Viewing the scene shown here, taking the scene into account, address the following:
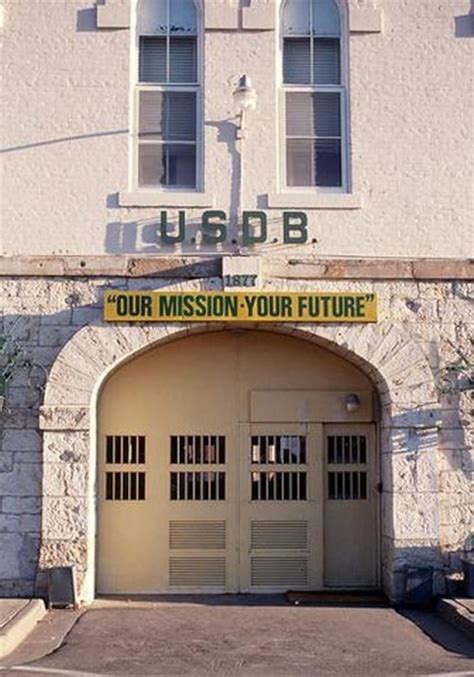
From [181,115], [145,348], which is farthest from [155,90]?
[145,348]

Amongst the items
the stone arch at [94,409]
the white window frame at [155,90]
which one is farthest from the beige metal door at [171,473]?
the white window frame at [155,90]

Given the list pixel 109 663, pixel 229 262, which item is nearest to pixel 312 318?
pixel 229 262

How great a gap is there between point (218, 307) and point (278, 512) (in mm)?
2489

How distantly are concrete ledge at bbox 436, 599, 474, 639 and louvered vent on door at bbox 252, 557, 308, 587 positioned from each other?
5.72 feet

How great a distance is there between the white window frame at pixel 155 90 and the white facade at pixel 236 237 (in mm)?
66

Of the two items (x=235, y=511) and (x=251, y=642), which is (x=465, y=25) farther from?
(x=251, y=642)

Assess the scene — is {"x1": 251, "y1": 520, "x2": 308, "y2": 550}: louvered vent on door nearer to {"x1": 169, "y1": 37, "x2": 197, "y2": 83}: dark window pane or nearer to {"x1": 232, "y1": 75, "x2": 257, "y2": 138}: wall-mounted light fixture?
{"x1": 232, "y1": 75, "x2": 257, "y2": 138}: wall-mounted light fixture

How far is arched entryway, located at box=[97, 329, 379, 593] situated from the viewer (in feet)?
37.7

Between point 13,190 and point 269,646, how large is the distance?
5457 millimetres

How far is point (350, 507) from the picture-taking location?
38.2 feet

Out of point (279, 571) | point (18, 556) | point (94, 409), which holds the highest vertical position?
point (94, 409)

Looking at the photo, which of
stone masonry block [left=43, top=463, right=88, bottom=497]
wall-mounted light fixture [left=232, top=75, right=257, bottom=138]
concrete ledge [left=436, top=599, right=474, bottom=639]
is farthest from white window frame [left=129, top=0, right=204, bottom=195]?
concrete ledge [left=436, top=599, right=474, bottom=639]

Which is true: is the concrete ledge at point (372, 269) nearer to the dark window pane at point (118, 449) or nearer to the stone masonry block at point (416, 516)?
the stone masonry block at point (416, 516)

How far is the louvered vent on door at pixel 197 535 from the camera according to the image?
11.5 m
